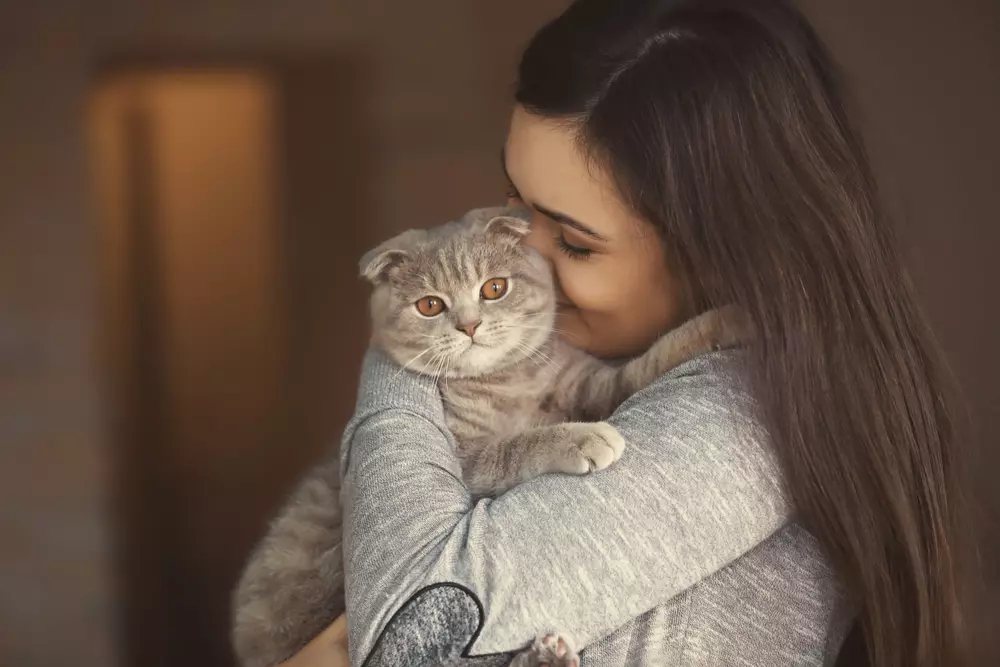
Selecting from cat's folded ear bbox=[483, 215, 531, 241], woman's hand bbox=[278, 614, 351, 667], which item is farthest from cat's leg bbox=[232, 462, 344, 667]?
cat's folded ear bbox=[483, 215, 531, 241]

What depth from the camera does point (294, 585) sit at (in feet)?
4.24

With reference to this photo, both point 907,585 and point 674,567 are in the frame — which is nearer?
point 674,567

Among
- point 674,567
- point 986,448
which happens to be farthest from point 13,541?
point 986,448

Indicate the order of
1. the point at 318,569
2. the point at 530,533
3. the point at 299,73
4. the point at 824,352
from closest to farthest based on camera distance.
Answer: the point at 530,533 < the point at 824,352 < the point at 318,569 < the point at 299,73

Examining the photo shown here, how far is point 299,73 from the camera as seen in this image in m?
1.79

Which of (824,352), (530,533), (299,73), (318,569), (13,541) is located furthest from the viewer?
(299,73)

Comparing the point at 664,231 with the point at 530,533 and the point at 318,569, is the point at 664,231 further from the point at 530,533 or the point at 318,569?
the point at 318,569

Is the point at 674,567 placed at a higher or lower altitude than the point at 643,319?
lower

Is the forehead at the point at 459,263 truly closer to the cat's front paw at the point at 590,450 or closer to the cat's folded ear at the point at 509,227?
the cat's folded ear at the point at 509,227

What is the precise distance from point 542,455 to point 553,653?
0.27 meters

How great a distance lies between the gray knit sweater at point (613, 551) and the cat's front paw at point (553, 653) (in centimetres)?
1

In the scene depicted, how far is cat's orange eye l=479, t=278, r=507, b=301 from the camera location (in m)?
1.33

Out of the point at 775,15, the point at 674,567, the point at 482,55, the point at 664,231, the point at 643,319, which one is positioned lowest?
the point at 674,567

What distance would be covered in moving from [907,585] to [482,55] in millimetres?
1296
